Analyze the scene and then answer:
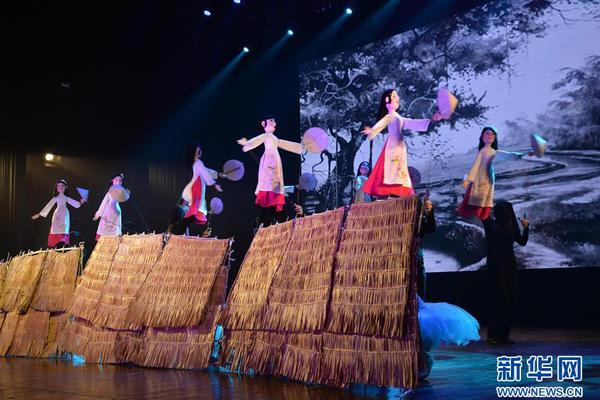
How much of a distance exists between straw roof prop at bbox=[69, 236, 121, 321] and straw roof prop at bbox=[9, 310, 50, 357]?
52 cm

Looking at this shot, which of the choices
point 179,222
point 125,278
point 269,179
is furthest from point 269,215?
point 125,278

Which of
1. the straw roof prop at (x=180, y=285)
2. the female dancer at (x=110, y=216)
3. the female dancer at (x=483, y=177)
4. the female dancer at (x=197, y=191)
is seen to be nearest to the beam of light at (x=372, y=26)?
the female dancer at (x=483, y=177)

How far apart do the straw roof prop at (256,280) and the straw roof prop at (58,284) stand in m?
2.30

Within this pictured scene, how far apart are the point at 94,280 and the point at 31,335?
45.7 inches

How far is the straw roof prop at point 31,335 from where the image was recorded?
20.7ft

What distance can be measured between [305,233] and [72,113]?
32.7 ft

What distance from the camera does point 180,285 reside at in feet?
16.2

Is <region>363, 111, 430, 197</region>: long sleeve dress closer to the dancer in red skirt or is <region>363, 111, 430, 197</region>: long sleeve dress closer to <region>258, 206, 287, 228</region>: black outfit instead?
<region>258, 206, 287, 228</region>: black outfit

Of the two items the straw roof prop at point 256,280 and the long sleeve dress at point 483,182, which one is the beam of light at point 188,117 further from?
the straw roof prop at point 256,280

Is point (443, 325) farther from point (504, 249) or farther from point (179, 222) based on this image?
point (179, 222)

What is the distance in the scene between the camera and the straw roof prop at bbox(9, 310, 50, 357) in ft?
20.7

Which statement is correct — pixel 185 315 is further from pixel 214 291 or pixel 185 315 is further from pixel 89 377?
pixel 89 377

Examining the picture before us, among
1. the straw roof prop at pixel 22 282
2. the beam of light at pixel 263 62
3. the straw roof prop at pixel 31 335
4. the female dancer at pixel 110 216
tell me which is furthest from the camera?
the beam of light at pixel 263 62

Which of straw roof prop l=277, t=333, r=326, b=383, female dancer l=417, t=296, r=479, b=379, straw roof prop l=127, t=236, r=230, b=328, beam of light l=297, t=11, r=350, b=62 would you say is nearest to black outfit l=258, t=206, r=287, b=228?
straw roof prop l=127, t=236, r=230, b=328
